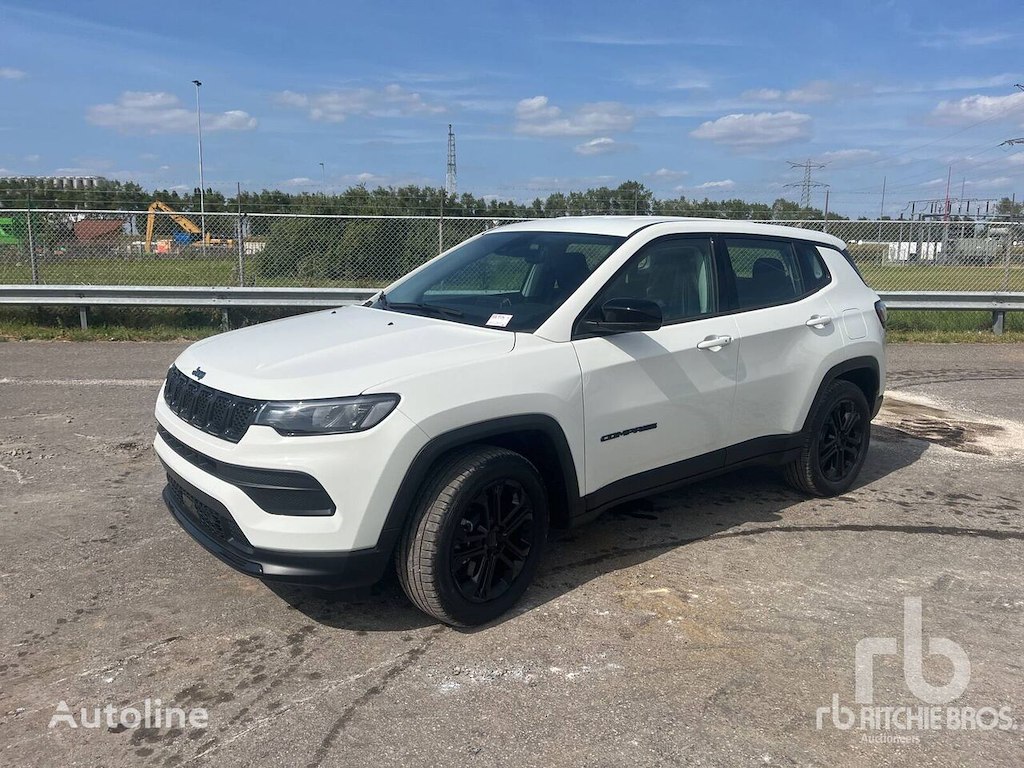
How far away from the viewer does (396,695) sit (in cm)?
313

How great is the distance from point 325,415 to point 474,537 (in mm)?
853

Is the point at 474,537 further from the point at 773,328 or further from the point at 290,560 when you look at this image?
the point at 773,328

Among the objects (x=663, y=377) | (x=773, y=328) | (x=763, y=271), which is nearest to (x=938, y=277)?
(x=763, y=271)

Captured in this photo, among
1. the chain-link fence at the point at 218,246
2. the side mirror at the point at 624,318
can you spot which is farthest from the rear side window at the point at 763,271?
the chain-link fence at the point at 218,246

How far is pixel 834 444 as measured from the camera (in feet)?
17.6

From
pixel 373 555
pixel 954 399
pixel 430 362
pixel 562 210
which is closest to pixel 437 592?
pixel 373 555

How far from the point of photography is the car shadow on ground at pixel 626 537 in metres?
3.79

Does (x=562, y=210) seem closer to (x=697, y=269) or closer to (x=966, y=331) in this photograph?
(x=966, y=331)

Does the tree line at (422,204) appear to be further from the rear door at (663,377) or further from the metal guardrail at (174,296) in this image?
the rear door at (663,377)

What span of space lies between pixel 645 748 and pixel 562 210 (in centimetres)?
1304

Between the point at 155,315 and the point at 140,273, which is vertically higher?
the point at 140,273

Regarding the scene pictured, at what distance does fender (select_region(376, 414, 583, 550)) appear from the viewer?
3285 mm

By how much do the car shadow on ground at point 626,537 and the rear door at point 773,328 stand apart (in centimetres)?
55

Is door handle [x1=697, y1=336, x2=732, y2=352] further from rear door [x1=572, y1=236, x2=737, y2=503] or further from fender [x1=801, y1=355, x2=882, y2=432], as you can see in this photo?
fender [x1=801, y1=355, x2=882, y2=432]
